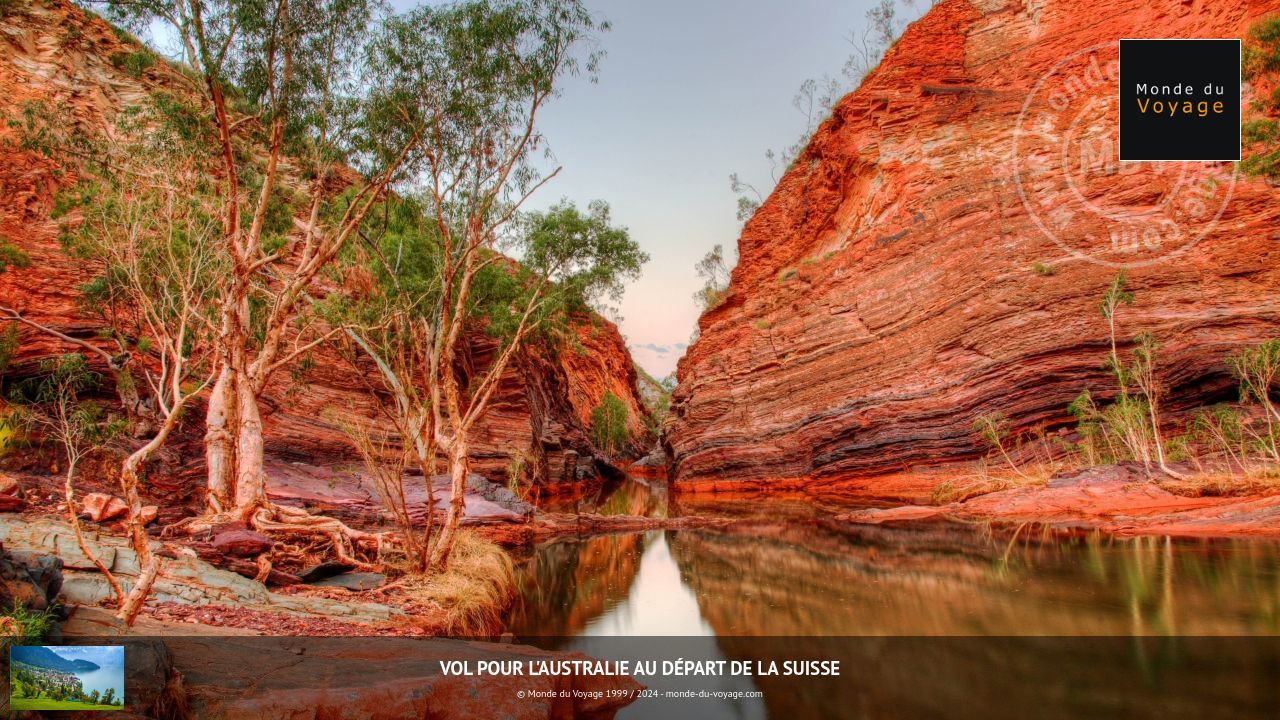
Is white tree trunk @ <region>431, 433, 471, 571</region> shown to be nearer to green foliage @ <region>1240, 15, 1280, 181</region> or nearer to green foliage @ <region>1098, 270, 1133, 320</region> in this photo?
green foliage @ <region>1240, 15, 1280, 181</region>

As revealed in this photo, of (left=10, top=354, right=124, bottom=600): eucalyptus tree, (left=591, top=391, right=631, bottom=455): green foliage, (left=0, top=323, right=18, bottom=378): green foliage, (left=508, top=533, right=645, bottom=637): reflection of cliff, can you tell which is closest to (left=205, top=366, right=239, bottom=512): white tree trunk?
(left=10, top=354, right=124, bottom=600): eucalyptus tree

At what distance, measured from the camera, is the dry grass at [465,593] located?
729 centimetres

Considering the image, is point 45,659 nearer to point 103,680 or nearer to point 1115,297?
point 103,680

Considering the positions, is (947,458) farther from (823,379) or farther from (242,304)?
(242,304)

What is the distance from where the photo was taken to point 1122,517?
1260cm

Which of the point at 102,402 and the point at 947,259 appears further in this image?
the point at 947,259

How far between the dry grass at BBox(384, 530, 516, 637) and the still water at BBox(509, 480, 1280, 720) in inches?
17.7

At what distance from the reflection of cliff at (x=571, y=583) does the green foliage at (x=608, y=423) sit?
36250 millimetres

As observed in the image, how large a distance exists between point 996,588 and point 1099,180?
2135cm

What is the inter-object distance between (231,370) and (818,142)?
33.3 m

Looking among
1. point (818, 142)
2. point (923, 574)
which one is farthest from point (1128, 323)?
point (818, 142)

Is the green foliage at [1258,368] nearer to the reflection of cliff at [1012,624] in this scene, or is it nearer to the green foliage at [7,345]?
the reflection of cliff at [1012,624]

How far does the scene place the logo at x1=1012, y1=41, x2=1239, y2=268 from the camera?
66.0 feet

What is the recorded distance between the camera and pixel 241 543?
8016 millimetres
